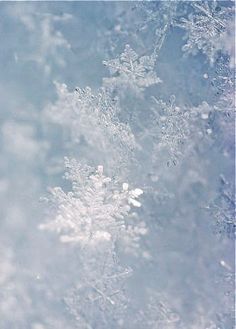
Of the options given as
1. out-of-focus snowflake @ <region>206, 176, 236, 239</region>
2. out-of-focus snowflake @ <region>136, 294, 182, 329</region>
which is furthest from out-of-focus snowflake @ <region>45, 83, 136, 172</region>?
out-of-focus snowflake @ <region>136, 294, 182, 329</region>

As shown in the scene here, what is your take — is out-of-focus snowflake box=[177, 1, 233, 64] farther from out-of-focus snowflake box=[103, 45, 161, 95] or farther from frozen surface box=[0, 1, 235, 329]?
out-of-focus snowflake box=[103, 45, 161, 95]

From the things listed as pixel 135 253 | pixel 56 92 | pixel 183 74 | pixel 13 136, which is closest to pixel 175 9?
pixel 183 74

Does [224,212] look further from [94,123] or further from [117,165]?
[94,123]

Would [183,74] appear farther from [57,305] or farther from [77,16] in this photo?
[57,305]

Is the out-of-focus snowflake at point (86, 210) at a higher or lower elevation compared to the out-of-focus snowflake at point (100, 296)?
higher

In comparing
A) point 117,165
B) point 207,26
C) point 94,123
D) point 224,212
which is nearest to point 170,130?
point 117,165

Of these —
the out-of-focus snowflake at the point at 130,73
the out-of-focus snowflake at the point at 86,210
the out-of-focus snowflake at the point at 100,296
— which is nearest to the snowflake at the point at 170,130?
the out-of-focus snowflake at the point at 130,73

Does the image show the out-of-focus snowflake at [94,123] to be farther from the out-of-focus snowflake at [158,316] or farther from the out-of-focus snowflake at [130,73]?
the out-of-focus snowflake at [158,316]
